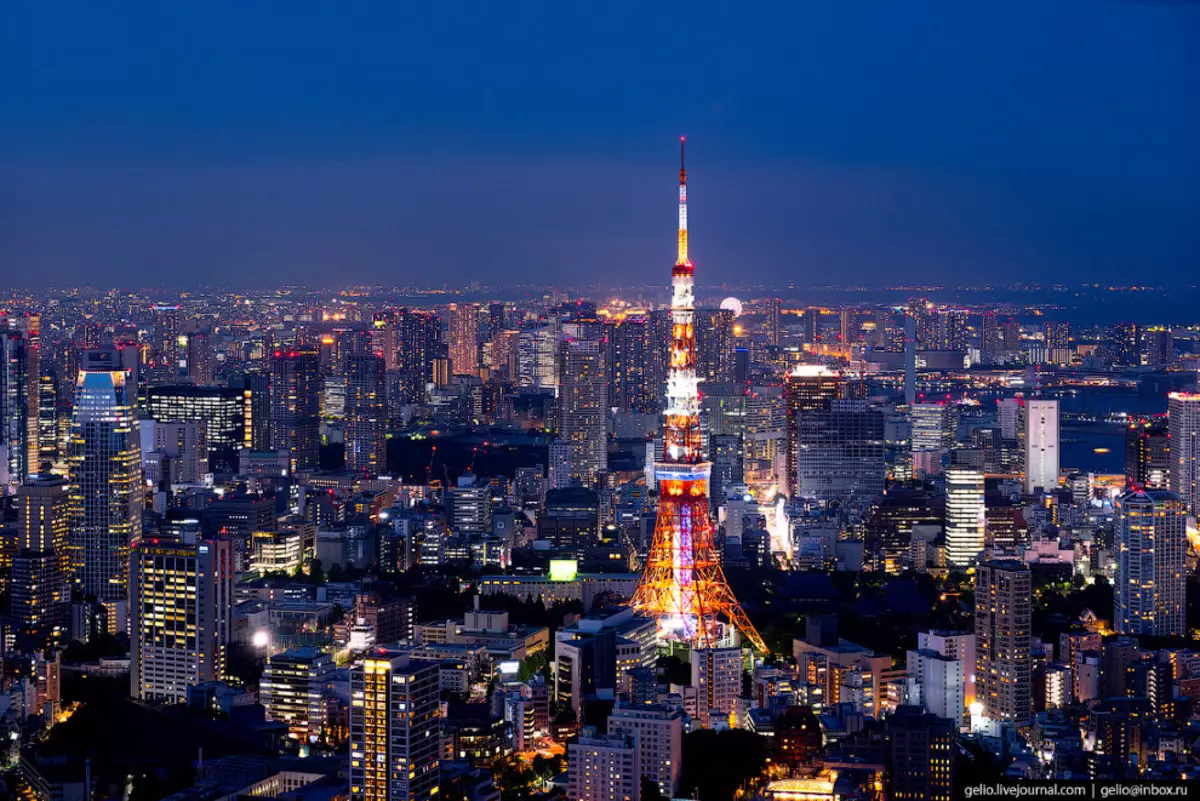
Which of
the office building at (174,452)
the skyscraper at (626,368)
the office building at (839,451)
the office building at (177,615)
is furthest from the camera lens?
the skyscraper at (626,368)

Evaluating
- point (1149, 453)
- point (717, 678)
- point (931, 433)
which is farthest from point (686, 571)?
point (931, 433)

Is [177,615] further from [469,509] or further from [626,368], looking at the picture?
[626,368]

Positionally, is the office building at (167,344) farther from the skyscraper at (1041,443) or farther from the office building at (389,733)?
the office building at (389,733)

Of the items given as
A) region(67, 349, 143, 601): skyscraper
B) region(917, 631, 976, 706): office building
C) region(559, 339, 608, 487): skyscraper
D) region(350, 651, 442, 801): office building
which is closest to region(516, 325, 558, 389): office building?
region(559, 339, 608, 487): skyscraper

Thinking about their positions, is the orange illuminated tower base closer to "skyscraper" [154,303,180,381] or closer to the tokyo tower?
the tokyo tower

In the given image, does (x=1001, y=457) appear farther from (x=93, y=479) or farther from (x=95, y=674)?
(x=95, y=674)

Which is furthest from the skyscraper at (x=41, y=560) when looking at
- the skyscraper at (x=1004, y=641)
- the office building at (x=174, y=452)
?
the skyscraper at (x=1004, y=641)
